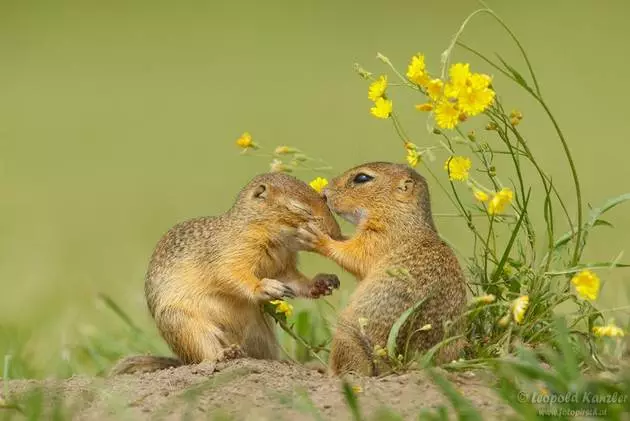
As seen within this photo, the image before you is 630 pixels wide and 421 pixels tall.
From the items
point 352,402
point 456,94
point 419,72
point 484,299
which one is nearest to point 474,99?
point 456,94

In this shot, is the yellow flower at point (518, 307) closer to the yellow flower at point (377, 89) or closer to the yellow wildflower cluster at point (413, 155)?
the yellow wildflower cluster at point (413, 155)

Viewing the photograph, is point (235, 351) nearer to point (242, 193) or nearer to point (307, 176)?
point (242, 193)

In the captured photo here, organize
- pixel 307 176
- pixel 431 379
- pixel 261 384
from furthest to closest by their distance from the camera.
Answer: pixel 307 176
pixel 261 384
pixel 431 379

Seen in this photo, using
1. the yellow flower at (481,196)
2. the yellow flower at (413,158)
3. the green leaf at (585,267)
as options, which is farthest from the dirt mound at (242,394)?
the yellow flower at (413,158)

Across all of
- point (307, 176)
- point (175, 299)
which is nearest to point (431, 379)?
point (175, 299)

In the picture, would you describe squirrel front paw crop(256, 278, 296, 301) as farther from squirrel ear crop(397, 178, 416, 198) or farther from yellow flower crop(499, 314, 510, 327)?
yellow flower crop(499, 314, 510, 327)

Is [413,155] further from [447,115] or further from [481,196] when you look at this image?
[481,196]

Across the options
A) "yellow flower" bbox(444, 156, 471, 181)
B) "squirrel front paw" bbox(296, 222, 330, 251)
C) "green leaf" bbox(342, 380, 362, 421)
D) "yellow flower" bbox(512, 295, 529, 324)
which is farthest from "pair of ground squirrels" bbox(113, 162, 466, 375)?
"green leaf" bbox(342, 380, 362, 421)
